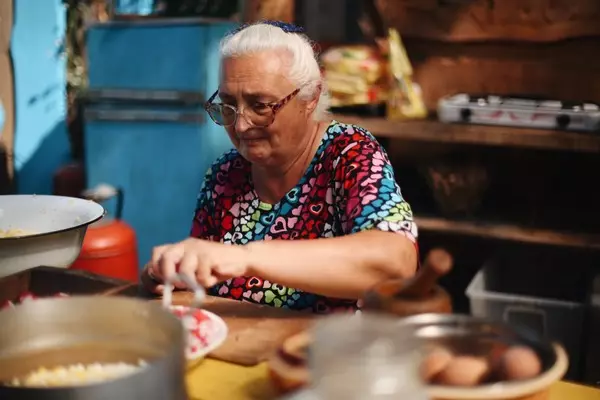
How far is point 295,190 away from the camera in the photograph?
1.63 m

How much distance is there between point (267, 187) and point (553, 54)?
65.5 inches

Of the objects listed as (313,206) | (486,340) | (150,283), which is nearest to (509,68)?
(313,206)

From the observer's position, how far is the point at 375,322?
1.95 ft

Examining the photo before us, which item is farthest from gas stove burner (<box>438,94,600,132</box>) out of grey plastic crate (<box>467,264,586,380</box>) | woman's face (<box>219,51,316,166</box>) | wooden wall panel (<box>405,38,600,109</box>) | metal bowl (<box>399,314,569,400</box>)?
metal bowl (<box>399,314,569,400</box>)

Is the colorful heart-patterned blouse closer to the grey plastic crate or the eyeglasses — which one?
the eyeglasses

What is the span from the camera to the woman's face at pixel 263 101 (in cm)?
153

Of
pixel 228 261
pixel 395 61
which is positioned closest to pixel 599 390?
pixel 228 261

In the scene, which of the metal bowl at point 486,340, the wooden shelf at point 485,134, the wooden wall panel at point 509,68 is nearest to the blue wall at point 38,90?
the wooden shelf at point 485,134

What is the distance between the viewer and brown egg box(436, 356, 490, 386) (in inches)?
29.9

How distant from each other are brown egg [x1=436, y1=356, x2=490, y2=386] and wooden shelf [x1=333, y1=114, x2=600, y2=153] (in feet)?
6.02

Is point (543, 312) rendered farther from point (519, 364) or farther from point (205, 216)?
point (519, 364)

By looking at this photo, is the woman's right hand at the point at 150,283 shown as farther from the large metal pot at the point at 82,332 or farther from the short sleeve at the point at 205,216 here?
the large metal pot at the point at 82,332

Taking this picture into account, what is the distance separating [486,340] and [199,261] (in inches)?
18.0

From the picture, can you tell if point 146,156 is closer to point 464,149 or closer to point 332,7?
point 332,7
